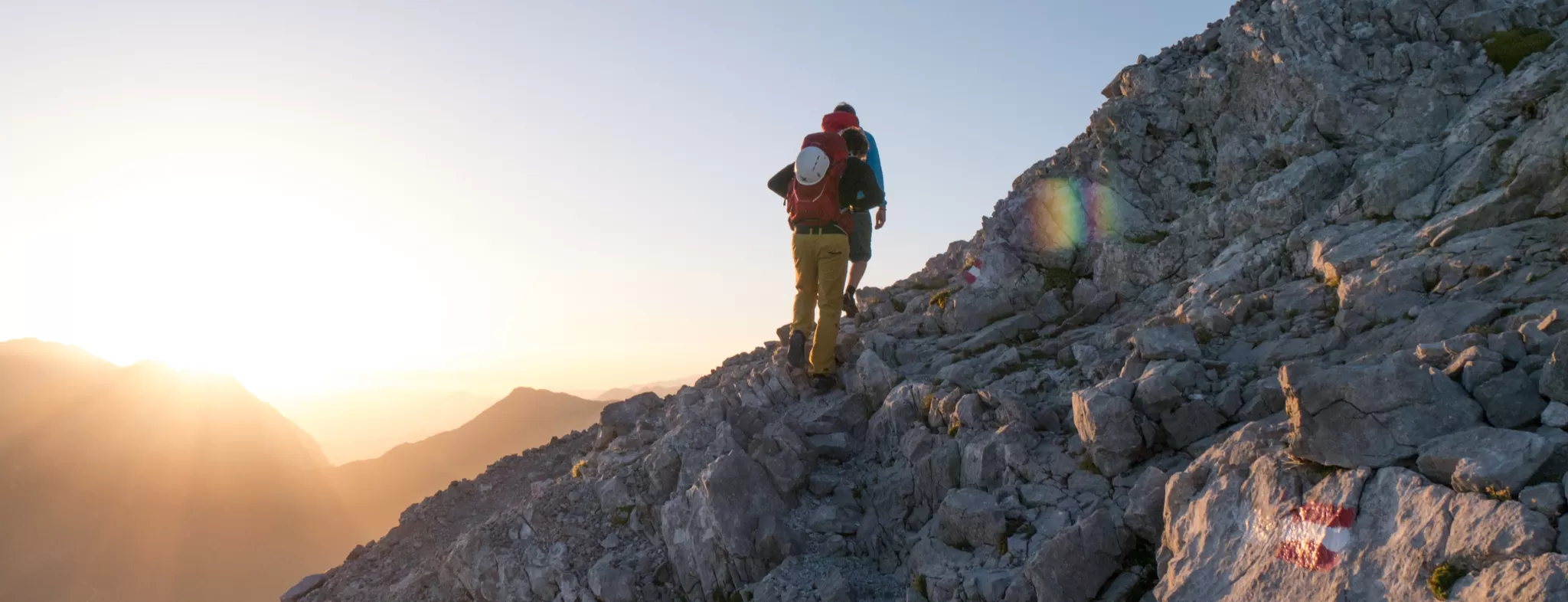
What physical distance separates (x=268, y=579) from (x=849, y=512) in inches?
3128

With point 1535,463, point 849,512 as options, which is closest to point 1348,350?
point 1535,463

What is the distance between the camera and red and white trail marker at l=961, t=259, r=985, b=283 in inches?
778

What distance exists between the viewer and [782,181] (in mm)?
17000

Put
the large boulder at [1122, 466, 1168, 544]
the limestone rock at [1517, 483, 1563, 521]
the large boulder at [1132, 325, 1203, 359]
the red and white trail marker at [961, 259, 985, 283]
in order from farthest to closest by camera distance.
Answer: the red and white trail marker at [961, 259, 985, 283] < the large boulder at [1132, 325, 1203, 359] < the large boulder at [1122, 466, 1168, 544] < the limestone rock at [1517, 483, 1563, 521]

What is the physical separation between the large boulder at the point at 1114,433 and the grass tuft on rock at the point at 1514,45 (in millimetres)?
10835

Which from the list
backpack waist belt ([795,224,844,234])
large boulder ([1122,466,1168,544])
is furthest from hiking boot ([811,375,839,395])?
large boulder ([1122,466,1168,544])

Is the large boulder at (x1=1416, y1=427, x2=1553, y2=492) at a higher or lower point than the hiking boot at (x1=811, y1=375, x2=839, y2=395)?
lower

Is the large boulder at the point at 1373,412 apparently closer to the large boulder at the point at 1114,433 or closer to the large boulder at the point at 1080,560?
the large boulder at the point at 1080,560

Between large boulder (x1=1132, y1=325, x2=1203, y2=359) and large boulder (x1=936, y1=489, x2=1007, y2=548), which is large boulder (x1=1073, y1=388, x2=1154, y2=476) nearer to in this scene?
large boulder (x1=1132, y1=325, x2=1203, y2=359)

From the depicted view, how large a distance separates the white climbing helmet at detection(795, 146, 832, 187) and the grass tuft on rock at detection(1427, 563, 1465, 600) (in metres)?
10.9

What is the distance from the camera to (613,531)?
15.6 meters

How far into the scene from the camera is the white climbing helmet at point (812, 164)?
1584 cm

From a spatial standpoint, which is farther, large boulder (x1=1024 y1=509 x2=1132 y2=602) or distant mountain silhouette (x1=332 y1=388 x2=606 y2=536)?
distant mountain silhouette (x1=332 y1=388 x2=606 y2=536)

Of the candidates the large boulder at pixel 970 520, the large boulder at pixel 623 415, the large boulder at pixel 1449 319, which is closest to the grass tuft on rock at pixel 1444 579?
the large boulder at pixel 1449 319
